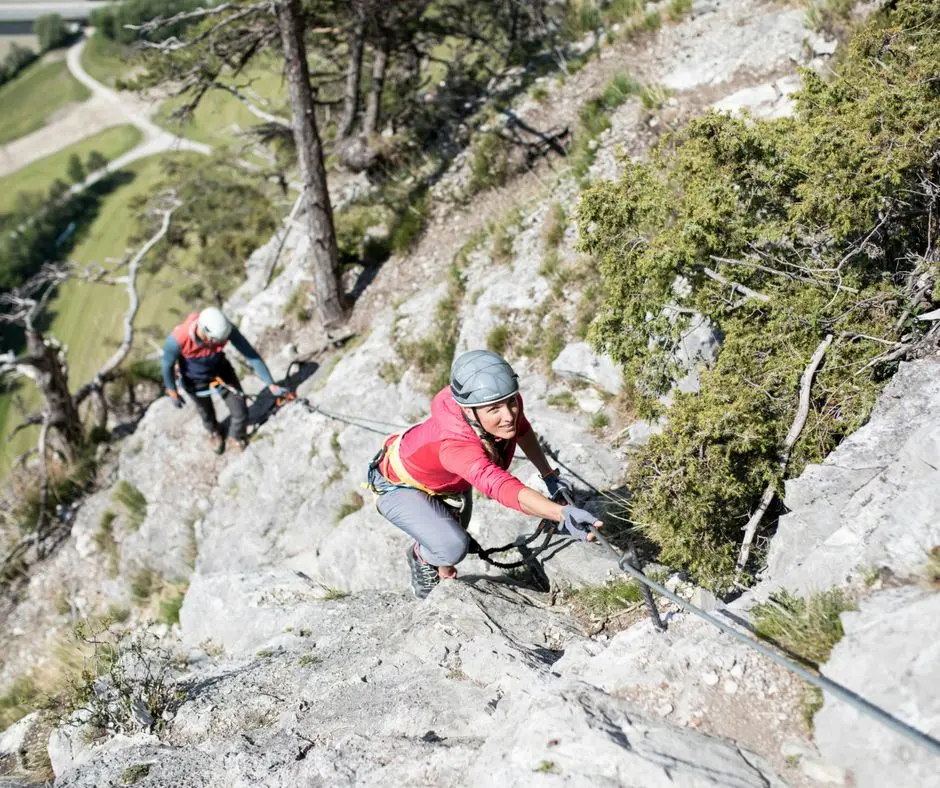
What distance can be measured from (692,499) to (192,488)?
8.88m

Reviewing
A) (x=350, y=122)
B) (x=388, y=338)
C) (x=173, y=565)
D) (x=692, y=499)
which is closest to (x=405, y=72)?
(x=350, y=122)

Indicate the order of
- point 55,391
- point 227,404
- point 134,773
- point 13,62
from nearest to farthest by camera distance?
point 134,773
point 227,404
point 55,391
point 13,62

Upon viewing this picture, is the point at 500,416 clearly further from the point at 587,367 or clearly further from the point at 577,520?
the point at 587,367

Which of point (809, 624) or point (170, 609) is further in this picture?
point (170, 609)

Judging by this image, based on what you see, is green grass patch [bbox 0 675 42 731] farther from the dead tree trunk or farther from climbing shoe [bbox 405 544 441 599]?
the dead tree trunk

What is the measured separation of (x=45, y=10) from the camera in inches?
4488

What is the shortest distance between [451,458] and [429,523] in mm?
923

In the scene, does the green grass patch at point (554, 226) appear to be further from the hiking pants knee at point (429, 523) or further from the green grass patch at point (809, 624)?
the green grass patch at point (809, 624)

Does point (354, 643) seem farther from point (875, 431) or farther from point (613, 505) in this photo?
point (875, 431)

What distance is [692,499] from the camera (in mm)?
4457

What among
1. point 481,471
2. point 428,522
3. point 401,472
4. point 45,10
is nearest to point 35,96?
point 45,10

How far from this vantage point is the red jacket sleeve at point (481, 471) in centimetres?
457

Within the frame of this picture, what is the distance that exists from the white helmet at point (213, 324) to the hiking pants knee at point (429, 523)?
4.95m

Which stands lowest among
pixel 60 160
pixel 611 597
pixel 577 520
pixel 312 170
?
pixel 60 160
